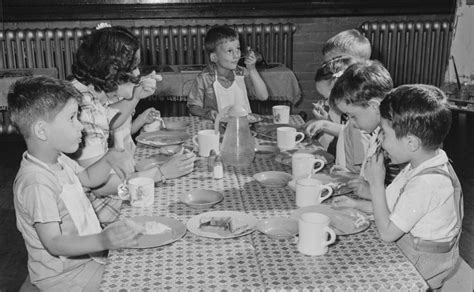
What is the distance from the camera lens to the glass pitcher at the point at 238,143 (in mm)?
2271

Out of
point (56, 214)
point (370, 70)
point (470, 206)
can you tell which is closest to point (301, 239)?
point (56, 214)

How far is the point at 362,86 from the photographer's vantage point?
218cm

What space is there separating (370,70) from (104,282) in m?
1.35

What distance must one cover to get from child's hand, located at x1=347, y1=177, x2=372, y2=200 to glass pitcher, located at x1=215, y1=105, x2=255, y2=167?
0.48 metres

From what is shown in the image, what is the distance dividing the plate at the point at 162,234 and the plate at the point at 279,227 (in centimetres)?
23

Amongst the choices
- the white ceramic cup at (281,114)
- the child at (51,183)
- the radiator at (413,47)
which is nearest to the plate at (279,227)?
the child at (51,183)

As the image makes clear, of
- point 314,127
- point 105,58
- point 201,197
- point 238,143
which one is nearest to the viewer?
point 201,197

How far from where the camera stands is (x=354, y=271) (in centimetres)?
142

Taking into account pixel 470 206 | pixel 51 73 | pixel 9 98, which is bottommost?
pixel 470 206

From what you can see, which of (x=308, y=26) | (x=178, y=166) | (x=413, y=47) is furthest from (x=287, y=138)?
(x=413, y=47)

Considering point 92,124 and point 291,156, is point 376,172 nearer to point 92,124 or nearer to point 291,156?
point 291,156

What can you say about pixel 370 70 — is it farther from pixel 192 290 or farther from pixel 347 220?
Result: pixel 192 290

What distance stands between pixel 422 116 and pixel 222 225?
0.69 m

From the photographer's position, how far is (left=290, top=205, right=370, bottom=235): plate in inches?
65.3
